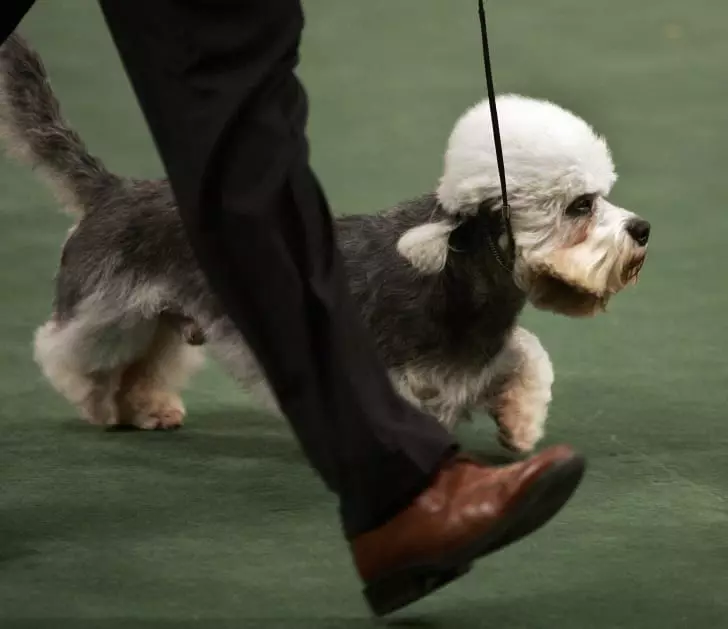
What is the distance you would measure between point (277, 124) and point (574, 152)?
863mm

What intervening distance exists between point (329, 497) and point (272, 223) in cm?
84

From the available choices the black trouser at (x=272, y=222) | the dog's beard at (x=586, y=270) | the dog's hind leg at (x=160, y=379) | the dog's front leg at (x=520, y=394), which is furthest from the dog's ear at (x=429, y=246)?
the black trouser at (x=272, y=222)

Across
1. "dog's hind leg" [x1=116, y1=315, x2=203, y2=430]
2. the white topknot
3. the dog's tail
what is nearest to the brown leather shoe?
the white topknot

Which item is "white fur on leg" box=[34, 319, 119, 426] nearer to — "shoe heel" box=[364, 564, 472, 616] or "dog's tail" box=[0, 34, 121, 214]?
"dog's tail" box=[0, 34, 121, 214]

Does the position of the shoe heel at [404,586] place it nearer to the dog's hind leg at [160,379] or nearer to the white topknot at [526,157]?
the white topknot at [526,157]

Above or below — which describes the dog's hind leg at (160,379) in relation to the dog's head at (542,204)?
below

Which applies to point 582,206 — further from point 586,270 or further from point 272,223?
point 272,223

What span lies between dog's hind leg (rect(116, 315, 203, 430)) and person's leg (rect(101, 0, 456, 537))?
1.07 meters

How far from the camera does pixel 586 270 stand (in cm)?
233

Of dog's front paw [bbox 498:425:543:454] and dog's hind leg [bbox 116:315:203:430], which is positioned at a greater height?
dog's front paw [bbox 498:425:543:454]

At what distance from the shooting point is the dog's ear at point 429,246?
7.66 ft

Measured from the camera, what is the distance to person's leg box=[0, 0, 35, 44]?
1.77 meters

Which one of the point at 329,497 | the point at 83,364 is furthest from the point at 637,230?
the point at 83,364

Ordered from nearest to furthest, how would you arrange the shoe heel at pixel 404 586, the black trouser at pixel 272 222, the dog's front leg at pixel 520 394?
the black trouser at pixel 272 222 → the shoe heel at pixel 404 586 → the dog's front leg at pixel 520 394
